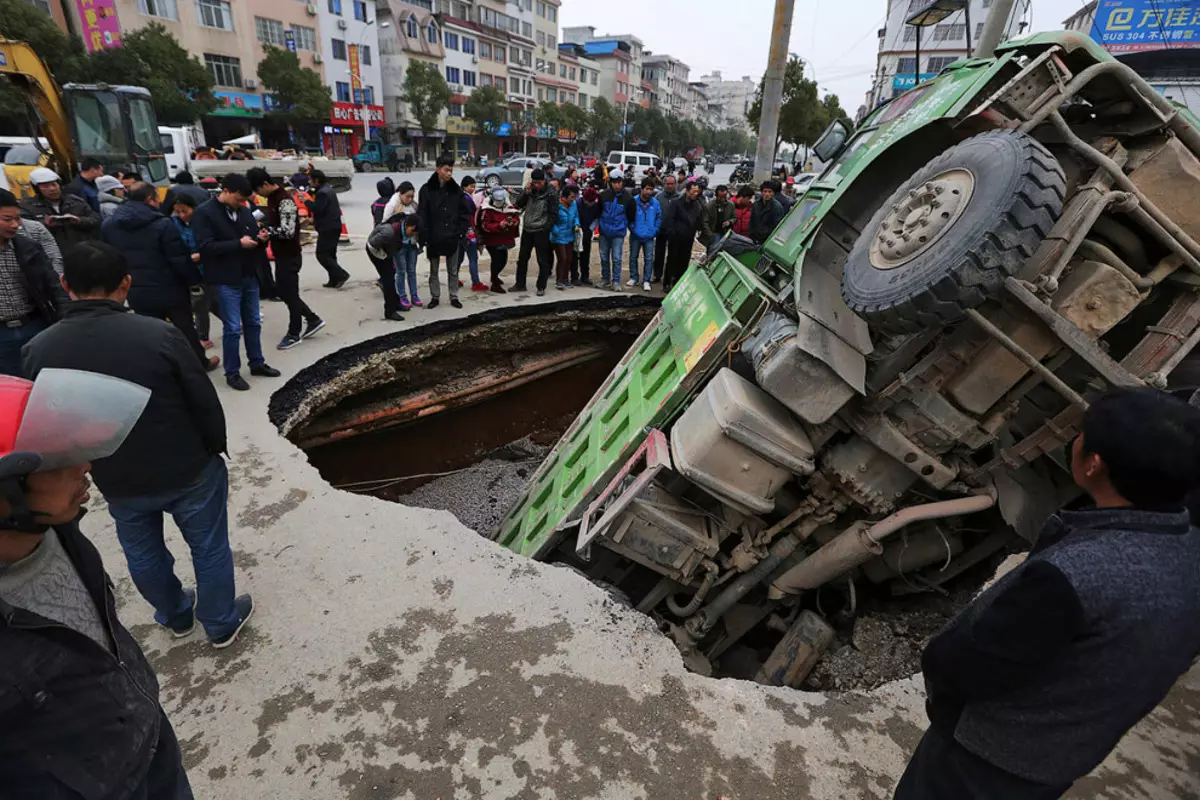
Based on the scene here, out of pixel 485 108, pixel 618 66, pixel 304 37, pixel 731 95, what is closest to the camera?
pixel 304 37

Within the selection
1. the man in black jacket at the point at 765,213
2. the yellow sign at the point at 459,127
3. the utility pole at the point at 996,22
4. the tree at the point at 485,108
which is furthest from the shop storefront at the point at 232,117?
the utility pole at the point at 996,22

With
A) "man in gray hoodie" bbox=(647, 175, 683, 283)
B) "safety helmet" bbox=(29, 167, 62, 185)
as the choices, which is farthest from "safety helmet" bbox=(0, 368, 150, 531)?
"man in gray hoodie" bbox=(647, 175, 683, 283)

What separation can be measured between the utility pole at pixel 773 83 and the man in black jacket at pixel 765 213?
2.50 metres

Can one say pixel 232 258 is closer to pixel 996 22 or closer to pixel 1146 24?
pixel 996 22

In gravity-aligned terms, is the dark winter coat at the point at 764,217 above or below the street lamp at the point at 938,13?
below

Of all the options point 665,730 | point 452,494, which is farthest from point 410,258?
point 665,730

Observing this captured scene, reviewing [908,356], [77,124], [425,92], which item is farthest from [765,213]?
[425,92]

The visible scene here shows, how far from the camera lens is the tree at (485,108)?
41156 mm

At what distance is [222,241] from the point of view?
15.7 feet

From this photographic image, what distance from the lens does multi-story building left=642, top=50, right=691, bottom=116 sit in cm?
7850

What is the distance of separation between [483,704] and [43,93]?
13.0m

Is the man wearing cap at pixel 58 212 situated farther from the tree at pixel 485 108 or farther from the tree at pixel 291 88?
the tree at pixel 485 108

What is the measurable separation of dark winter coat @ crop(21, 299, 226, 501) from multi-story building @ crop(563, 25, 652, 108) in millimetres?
68790

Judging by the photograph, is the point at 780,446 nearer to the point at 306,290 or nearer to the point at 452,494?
the point at 452,494
